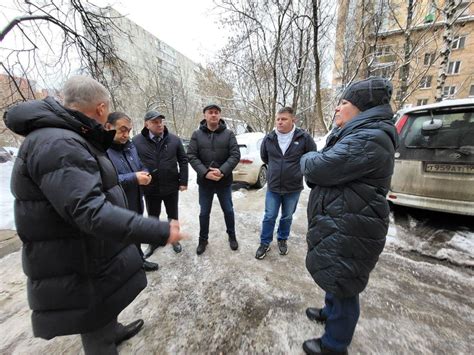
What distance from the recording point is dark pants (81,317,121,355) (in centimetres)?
127

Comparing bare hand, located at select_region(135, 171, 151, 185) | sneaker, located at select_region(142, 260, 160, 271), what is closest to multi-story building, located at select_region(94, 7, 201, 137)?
bare hand, located at select_region(135, 171, 151, 185)

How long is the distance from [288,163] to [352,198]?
147cm

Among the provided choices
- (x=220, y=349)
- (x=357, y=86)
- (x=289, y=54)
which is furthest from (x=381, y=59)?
(x=220, y=349)

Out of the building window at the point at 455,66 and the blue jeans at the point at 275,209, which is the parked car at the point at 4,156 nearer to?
the blue jeans at the point at 275,209

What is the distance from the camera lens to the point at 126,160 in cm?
246

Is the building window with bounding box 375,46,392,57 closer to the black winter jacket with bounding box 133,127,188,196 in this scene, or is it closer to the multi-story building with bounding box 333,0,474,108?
the multi-story building with bounding box 333,0,474,108

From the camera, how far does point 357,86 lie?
4.71ft

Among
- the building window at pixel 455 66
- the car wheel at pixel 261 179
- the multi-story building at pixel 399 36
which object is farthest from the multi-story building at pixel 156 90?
the building window at pixel 455 66

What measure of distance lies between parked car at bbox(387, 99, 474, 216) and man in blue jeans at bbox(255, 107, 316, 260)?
1734 millimetres

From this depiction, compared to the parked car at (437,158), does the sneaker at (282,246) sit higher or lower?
lower

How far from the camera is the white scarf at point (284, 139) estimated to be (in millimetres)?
2863

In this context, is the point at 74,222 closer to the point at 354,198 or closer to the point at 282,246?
the point at 354,198

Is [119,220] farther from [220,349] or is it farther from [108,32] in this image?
[108,32]

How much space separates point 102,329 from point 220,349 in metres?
0.89
